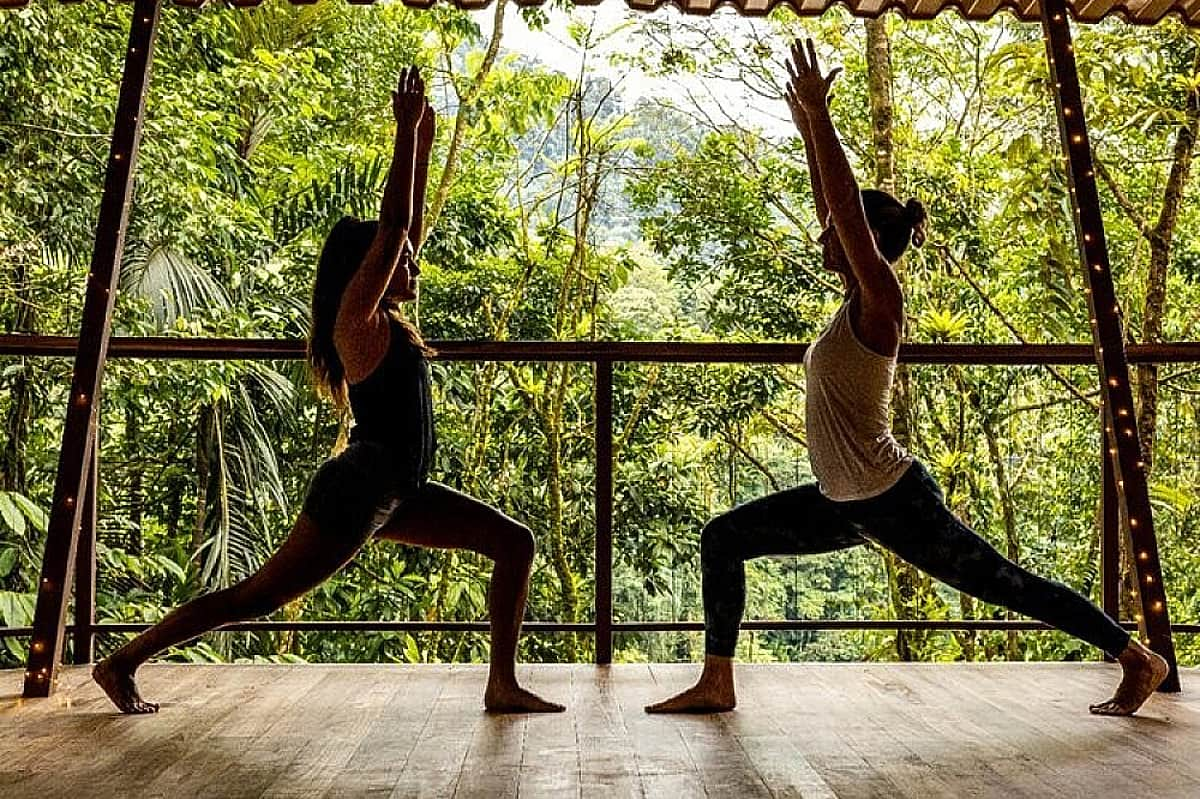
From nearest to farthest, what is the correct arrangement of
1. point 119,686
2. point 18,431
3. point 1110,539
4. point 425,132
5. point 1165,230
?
point 119,686 → point 425,132 → point 1110,539 → point 18,431 → point 1165,230

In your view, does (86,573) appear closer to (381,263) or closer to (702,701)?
(381,263)

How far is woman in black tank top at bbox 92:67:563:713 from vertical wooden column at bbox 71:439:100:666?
35.6 inches

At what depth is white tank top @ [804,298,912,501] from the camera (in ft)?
10.7

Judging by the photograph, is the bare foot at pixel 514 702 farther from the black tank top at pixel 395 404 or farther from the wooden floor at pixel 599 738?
the black tank top at pixel 395 404

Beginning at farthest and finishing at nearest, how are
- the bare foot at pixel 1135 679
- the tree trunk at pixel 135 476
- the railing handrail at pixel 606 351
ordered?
the tree trunk at pixel 135 476 < the railing handrail at pixel 606 351 < the bare foot at pixel 1135 679

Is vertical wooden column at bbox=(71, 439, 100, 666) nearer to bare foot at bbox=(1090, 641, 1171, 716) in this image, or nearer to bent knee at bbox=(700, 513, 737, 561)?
bent knee at bbox=(700, 513, 737, 561)

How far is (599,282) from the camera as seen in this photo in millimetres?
8172

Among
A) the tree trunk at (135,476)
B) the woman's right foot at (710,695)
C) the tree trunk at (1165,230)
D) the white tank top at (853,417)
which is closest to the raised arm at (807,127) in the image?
the white tank top at (853,417)

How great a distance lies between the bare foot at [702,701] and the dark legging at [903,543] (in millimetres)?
194

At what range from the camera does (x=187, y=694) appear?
3.79 m

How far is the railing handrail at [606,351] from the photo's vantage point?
4195 mm

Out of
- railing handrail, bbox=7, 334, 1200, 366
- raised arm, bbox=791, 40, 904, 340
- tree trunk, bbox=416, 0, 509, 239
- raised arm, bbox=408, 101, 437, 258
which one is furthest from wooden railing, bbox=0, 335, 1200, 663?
tree trunk, bbox=416, 0, 509, 239

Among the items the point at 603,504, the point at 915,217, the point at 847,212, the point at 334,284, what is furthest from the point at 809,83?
the point at 603,504

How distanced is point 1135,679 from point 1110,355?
1076 mm
